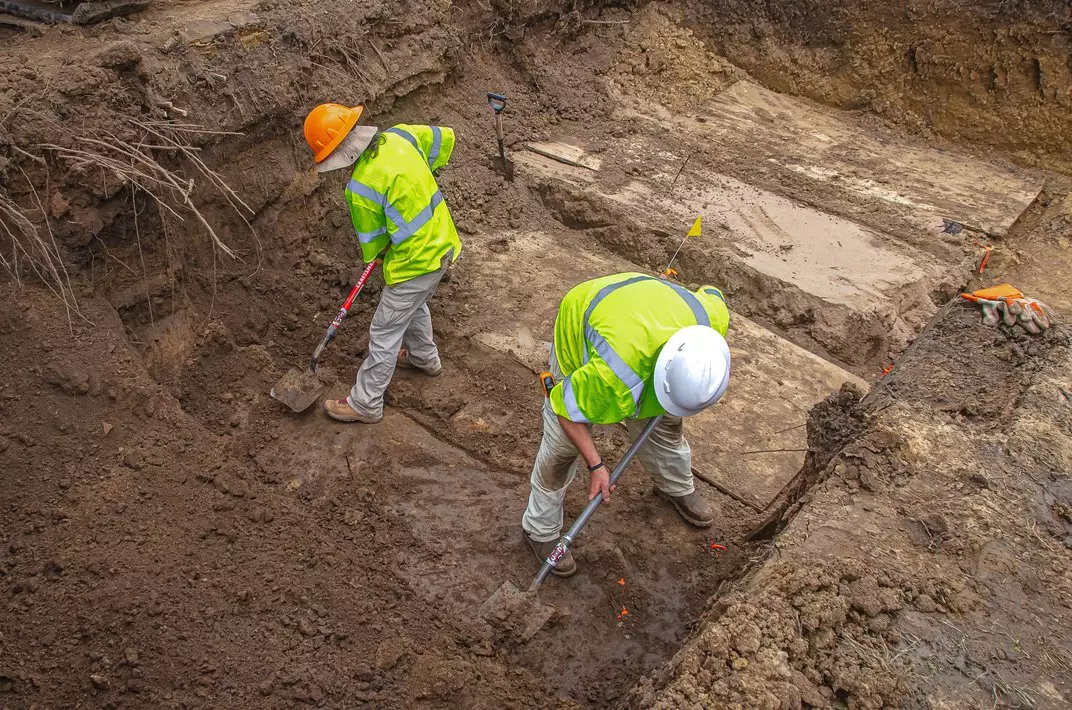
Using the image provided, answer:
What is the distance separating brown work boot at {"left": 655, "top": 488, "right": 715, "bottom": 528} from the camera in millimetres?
3996

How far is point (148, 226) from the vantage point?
4.48m

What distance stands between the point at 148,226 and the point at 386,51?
2.45 metres

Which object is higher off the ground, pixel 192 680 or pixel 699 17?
pixel 699 17

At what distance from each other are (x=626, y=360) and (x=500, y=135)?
3.81m

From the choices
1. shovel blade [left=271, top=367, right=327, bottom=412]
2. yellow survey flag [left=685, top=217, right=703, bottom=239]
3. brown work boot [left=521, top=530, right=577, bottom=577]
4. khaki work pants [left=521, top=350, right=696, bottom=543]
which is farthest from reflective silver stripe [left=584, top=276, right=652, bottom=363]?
yellow survey flag [left=685, top=217, right=703, bottom=239]

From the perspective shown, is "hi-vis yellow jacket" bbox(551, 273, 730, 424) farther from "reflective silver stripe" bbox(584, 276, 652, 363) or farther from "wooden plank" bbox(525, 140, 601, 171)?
"wooden plank" bbox(525, 140, 601, 171)

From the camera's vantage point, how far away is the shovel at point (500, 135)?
19.8 ft

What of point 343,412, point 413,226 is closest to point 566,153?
point 413,226

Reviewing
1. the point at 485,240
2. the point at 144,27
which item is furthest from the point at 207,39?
the point at 485,240

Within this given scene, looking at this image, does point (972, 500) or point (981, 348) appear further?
point (981, 348)

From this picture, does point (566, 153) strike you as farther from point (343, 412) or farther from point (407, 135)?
point (343, 412)

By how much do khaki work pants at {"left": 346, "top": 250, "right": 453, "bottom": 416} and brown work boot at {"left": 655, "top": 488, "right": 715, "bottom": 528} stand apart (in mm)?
1788

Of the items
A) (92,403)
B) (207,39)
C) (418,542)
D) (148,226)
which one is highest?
(207,39)

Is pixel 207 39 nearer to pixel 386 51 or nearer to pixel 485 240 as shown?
pixel 386 51
